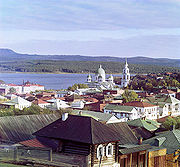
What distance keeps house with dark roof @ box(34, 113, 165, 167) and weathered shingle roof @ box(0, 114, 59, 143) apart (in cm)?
325

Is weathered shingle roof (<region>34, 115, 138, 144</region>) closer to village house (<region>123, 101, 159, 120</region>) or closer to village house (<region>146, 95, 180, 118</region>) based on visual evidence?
village house (<region>123, 101, 159, 120</region>)

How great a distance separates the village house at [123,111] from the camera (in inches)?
1854

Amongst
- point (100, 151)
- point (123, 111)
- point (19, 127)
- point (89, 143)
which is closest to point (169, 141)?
point (100, 151)

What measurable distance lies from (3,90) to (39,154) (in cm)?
9511

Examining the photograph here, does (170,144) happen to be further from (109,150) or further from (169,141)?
(109,150)

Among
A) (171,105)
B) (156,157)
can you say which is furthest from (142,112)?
(156,157)

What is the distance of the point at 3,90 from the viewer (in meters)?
106

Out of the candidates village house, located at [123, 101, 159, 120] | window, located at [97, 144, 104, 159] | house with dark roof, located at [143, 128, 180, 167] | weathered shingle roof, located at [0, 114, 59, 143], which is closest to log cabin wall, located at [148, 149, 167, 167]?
house with dark roof, located at [143, 128, 180, 167]

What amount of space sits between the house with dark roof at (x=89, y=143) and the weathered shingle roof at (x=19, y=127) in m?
3.25

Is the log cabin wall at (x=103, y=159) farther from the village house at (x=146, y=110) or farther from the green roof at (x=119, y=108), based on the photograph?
the village house at (x=146, y=110)

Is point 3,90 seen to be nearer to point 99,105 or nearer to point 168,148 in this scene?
point 99,105

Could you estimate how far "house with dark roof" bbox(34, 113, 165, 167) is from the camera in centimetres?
1462

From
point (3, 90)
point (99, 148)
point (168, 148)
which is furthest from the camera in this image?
point (3, 90)

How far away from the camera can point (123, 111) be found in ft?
157
